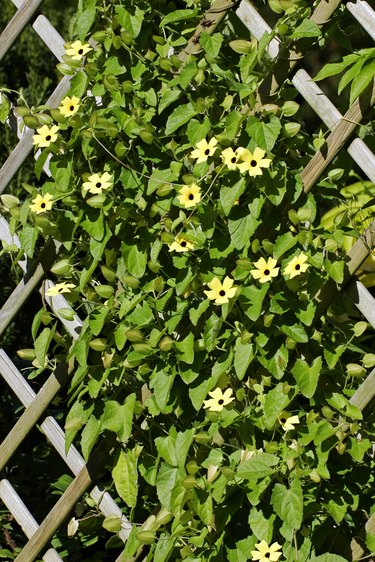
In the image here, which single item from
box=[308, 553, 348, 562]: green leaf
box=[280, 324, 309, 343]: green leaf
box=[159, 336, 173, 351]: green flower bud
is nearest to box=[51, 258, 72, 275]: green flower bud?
box=[159, 336, 173, 351]: green flower bud

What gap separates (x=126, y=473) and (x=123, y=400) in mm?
203

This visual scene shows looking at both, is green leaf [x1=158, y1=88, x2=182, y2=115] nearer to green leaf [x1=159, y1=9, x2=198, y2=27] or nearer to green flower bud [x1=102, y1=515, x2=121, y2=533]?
green leaf [x1=159, y1=9, x2=198, y2=27]

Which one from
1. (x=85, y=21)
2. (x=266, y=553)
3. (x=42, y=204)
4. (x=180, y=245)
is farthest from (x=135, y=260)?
(x=266, y=553)

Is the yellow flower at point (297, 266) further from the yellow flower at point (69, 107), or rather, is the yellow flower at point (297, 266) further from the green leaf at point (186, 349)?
the yellow flower at point (69, 107)

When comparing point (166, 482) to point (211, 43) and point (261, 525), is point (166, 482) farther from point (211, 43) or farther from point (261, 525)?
point (211, 43)

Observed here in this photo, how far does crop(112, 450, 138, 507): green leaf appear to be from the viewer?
6.88ft

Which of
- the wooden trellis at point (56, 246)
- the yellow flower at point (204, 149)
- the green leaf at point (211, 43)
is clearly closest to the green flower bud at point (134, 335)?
the wooden trellis at point (56, 246)

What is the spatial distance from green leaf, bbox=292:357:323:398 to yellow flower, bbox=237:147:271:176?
0.41 m

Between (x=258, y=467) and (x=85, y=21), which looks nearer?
(x=258, y=467)

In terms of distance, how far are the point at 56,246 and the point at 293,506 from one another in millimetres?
875

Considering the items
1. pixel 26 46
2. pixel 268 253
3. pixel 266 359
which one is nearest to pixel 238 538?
pixel 266 359

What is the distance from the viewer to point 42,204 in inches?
83.0

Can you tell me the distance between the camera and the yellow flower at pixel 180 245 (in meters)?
1.93

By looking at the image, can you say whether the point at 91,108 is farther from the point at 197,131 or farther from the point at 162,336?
the point at 162,336
